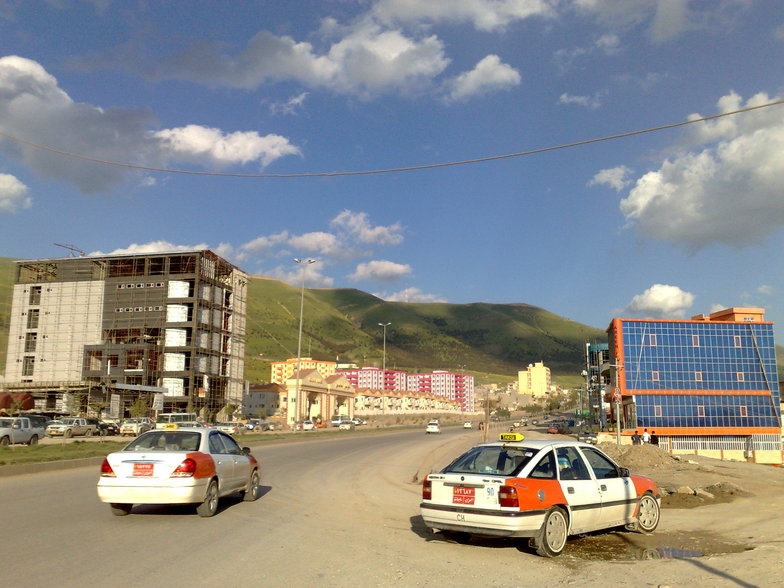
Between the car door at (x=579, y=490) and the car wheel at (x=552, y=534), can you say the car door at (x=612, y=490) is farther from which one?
the car wheel at (x=552, y=534)

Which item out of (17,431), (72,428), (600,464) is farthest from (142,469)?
(72,428)

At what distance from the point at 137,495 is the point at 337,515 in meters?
3.57

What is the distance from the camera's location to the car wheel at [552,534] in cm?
838

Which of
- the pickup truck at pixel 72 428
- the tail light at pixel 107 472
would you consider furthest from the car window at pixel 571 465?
the pickup truck at pixel 72 428

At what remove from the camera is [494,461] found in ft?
30.6

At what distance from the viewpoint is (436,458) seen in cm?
3041

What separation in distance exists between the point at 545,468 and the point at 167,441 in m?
6.58

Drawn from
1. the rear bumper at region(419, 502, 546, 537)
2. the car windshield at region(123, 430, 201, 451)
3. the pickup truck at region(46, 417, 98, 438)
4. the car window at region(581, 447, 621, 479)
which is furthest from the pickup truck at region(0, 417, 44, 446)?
the car window at region(581, 447, 621, 479)

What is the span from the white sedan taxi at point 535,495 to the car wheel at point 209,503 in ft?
13.1

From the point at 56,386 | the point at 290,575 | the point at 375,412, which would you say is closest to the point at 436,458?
the point at 290,575

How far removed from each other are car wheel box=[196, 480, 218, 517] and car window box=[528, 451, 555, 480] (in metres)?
5.59

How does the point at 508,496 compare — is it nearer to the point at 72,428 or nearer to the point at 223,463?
the point at 223,463

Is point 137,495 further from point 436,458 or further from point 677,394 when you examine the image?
point 677,394

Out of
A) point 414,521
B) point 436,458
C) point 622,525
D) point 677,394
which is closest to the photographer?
point 622,525
